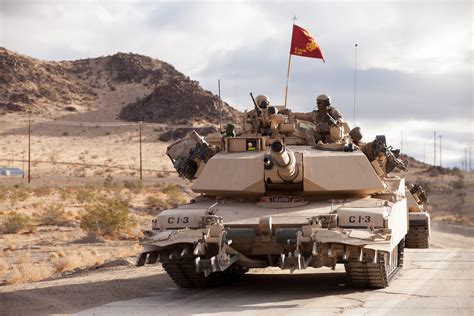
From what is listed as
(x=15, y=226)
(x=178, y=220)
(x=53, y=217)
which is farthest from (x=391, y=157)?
(x=53, y=217)

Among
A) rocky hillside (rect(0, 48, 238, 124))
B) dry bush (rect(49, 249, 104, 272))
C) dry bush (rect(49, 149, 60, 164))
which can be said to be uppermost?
rocky hillside (rect(0, 48, 238, 124))

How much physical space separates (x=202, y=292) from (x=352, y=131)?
456 cm

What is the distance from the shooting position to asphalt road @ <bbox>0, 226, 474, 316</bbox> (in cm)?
1264

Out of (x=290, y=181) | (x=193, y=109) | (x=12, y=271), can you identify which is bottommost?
(x=12, y=271)

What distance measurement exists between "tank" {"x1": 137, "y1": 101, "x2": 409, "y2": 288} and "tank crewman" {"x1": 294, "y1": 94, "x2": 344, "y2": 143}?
149 millimetres

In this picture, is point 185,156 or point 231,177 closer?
point 231,177

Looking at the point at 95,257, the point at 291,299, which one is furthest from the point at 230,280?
the point at 95,257

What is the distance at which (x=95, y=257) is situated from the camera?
24.2 metres

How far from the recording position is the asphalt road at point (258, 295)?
1264 centimetres

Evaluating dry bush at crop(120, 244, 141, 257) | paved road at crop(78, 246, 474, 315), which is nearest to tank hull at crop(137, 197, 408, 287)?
paved road at crop(78, 246, 474, 315)

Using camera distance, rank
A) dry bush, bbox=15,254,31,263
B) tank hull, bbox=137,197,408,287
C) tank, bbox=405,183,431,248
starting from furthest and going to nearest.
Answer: dry bush, bbox=15,254,31,263 → tank, bbox=405,183,431,248 → tank hull, bbox=137,197,408,287

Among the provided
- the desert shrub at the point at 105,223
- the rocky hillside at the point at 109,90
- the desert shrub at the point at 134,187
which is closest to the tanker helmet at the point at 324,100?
the desert shrub at the point at 105,223

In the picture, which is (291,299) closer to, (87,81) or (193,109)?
(193,109)

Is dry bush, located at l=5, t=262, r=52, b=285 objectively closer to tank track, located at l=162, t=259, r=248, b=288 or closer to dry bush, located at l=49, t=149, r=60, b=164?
tank track, located at l=162, t=259, r=248, b=288
